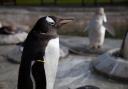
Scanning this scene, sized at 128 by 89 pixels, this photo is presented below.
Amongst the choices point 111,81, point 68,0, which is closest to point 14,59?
point 111,81

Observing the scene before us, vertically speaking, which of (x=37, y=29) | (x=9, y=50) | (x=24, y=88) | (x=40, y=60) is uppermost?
(x=37, y=29)

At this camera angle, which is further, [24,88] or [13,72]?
[13,72]

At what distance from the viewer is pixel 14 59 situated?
6234mm

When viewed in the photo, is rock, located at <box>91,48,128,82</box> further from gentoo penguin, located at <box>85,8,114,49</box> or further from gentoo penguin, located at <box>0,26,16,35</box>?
gentoo penguin, located at <box>0,26,16,35</box>

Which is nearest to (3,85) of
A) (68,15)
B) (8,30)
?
(8,30)

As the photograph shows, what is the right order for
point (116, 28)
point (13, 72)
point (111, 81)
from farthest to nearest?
point (116, 28), point (13, 72), point (111, 81)

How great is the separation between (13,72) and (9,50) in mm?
1030

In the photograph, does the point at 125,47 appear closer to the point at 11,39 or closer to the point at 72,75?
the point at 72,75

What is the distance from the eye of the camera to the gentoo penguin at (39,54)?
150 inches

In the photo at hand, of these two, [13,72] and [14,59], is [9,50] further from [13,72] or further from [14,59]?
[13,72]

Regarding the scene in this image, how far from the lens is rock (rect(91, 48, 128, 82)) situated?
5.39 metres

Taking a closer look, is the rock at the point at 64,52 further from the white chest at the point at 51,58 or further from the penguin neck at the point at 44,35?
the penguin neck at the point at 44,35

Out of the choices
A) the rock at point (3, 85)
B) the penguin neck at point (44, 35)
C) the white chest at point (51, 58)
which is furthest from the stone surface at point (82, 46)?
the penguin neck at point (44, 35)

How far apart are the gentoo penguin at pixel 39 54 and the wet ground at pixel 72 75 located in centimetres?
137
